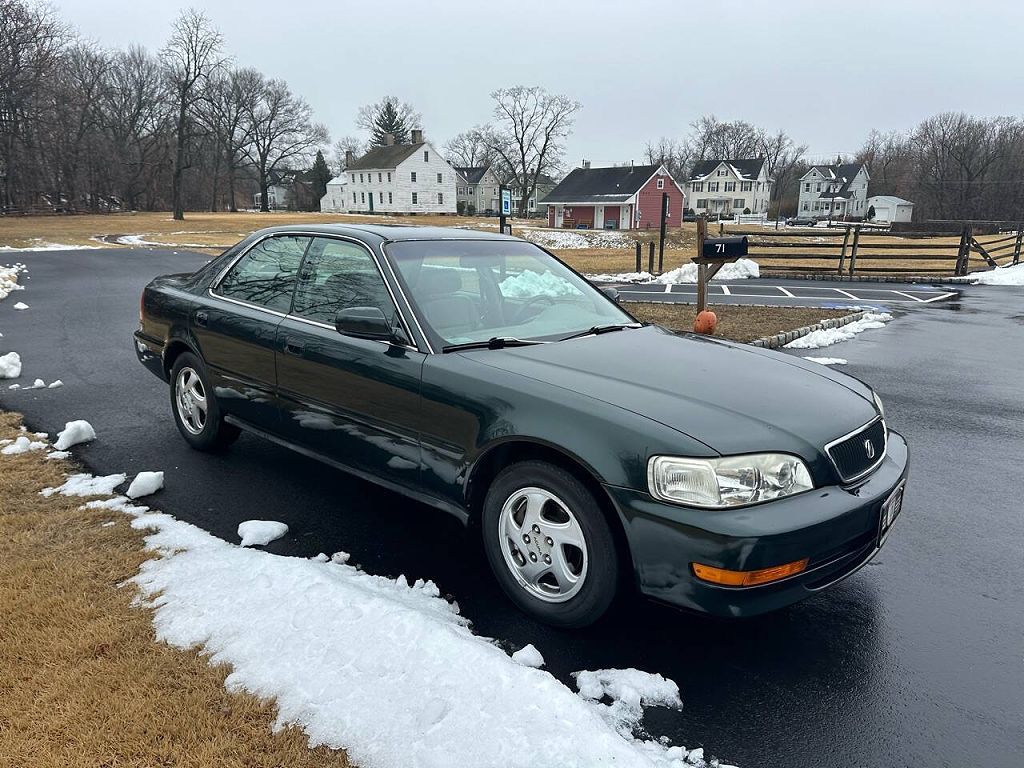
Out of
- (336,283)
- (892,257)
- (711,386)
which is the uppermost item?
(336,283)

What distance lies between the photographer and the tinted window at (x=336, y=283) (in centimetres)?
363

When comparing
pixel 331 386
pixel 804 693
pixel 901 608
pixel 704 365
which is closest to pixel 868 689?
pixel 804 693

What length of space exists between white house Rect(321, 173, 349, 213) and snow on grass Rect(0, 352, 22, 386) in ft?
251

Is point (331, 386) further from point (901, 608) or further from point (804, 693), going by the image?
point (901, 608)

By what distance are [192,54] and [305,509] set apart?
185 feet

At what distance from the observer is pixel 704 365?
10.7ft

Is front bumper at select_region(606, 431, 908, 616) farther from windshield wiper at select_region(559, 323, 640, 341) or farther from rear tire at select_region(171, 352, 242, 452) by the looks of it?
rear tire at select_region(171, 352, 242, 452)

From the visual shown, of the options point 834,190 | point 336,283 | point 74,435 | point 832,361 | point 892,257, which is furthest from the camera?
point 834,190

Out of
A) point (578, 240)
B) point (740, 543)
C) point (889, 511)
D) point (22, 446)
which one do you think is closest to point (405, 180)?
point (578, 240)

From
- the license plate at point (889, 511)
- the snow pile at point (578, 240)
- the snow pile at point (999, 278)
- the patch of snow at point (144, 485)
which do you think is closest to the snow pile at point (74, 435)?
the patch of snow at point (144, 485)

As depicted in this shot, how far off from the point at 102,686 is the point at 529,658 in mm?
1539

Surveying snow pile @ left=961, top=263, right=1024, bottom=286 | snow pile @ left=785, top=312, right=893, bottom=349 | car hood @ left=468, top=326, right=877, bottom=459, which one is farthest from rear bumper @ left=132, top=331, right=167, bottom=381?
snow pile @ left=961, top=263, right=1024, bottom=286

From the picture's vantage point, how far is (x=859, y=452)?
2873 mm

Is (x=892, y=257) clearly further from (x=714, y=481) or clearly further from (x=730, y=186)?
(x=730, y=186)
